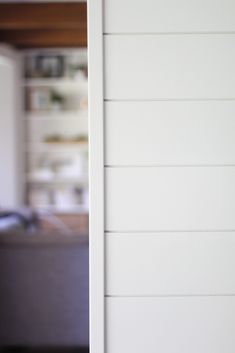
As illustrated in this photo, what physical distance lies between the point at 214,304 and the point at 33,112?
6485 mm

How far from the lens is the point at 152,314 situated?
165cm

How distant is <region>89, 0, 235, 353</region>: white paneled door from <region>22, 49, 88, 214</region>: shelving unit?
6.14m

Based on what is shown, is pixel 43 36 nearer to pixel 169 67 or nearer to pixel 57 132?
pixel 57 132

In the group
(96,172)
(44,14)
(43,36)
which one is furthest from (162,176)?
(43,36)

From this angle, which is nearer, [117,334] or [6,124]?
[117,334]

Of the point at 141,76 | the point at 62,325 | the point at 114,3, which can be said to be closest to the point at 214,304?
the point at 141,76

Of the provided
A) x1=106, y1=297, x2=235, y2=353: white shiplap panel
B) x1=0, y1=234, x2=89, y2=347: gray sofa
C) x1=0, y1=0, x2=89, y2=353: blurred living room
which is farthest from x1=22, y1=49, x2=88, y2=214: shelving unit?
x1=106, y1=297, x2=235, y2=353: white shiplap panel

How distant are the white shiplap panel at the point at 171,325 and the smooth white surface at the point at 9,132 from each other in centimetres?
607

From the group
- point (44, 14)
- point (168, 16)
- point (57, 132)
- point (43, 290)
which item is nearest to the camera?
point (168, 16)

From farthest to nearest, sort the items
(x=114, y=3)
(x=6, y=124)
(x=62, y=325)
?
(x=6, y=124) < (x=62, y=325) < (x=114, y=3)

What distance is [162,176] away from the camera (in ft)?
5.36

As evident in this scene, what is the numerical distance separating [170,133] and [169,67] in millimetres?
179

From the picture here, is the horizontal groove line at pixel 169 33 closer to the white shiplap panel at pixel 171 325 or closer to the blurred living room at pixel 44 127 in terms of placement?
the white shiplap panel at pixel 171 325

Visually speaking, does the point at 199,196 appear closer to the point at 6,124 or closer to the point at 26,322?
the point at 26,322
